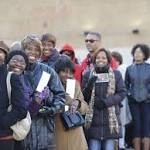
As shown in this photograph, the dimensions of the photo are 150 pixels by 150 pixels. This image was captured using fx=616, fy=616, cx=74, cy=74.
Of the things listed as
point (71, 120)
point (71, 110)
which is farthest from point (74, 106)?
point (71, 120)

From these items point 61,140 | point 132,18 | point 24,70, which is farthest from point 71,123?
point 132,18

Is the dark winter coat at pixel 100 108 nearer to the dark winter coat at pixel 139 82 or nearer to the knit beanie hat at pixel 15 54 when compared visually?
the dark winter coat at pixel 139 82

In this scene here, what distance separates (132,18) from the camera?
66.6 ft

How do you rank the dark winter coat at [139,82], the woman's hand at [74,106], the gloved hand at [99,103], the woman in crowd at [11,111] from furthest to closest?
the dark winter coat at [139,82] < the gloved hand at [99,103] < the woman's hand at [74,106] < the woman in crowd at [11,111]

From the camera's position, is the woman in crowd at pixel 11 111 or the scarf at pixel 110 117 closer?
the woman in crowd at pixel 11 111

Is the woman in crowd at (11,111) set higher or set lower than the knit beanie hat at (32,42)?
lower

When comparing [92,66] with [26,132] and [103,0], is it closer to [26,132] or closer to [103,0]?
[26,132]

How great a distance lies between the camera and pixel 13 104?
596cm

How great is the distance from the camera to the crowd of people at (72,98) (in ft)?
20.9

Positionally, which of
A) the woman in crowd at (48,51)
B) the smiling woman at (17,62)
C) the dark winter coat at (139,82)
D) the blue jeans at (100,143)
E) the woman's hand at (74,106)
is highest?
the woman in crowd at (48,51)

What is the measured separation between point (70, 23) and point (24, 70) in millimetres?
14450

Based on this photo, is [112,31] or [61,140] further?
[112,31]

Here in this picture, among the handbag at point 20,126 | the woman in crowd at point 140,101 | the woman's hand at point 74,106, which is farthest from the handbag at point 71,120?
the woman in crowd at point 140,101

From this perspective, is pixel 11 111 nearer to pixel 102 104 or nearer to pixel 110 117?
pixel 102 104
